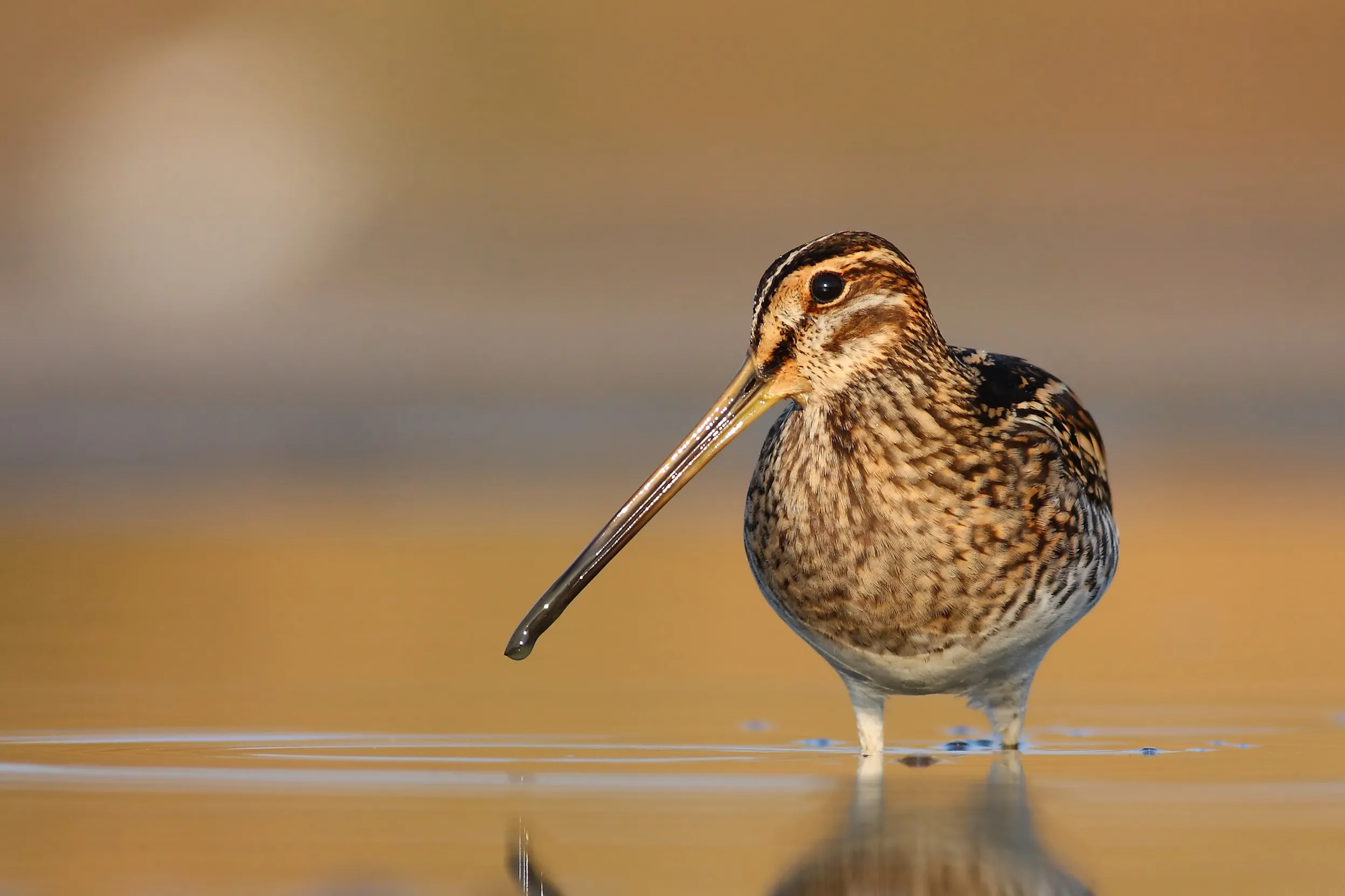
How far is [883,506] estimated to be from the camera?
749 cm

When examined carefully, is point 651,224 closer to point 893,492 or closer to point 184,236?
point 184,236

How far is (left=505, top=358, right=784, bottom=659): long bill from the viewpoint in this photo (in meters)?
7.52

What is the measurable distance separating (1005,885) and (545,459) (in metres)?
11.0

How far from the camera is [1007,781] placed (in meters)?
7.10

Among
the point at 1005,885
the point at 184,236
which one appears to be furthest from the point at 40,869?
the point at 184,236

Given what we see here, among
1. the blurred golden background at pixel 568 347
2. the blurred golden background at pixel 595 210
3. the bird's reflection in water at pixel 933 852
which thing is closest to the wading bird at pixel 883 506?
the blurred golden background at pixel 568 347

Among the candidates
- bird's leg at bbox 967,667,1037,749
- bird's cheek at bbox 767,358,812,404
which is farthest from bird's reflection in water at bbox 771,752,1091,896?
bird's cheek at bbox 767,358,812,404

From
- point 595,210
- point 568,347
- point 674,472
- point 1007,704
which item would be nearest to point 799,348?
point 674,472

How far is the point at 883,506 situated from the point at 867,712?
687 millimetres

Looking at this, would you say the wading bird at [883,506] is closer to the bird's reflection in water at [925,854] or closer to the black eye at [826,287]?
the black eye at [826,287]

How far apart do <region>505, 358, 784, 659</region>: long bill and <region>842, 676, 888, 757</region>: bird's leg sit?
824 millimetres

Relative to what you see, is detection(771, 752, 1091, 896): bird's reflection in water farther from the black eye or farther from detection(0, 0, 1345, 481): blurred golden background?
detection(0, 0, 1345, 481): blurred golden background

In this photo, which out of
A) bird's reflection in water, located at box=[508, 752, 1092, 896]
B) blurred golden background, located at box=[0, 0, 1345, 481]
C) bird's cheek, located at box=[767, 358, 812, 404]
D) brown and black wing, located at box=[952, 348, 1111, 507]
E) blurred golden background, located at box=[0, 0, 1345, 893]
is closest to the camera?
bird's reflection in water, located at box=[508, 752, 1092, 896]

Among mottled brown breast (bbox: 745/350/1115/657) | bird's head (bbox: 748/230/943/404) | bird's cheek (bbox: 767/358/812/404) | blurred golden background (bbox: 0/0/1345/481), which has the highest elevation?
blurred golden background (bbox: 0/0/1345/481)
